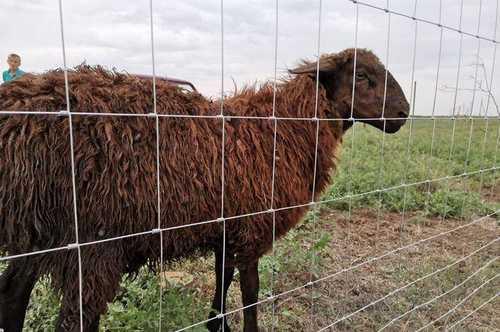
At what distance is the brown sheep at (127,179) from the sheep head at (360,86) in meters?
0.20

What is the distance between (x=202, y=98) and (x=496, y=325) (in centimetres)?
286

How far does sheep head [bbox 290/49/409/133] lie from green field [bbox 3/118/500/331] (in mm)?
258

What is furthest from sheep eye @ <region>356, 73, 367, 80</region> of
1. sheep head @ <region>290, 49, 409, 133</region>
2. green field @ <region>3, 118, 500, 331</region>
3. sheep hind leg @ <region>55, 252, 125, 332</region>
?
sheep hind leg @ <region>55, 252, 125, 332</region>

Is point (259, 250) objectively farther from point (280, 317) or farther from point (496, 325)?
point (496, 325)

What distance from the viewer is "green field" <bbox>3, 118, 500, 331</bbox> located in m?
2.85

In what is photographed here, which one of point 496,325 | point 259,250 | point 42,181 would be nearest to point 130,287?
point 259,250

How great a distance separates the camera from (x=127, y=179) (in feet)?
6.86

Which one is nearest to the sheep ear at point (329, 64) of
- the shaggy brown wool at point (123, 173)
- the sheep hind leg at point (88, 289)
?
the shaggy brown wool at point (123, 173)

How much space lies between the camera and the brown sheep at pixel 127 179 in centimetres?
192

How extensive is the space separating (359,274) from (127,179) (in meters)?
2.79

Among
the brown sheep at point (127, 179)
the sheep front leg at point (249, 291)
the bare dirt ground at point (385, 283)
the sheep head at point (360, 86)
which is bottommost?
the bare dirt ground at point (385, 283)

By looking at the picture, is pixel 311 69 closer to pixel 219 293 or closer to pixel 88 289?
pixel 219 293

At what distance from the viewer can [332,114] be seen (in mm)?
3129

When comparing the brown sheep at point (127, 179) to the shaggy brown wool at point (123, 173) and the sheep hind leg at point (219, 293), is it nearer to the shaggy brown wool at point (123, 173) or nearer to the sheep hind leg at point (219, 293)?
the shaggy brown wool at point (123, 173)
